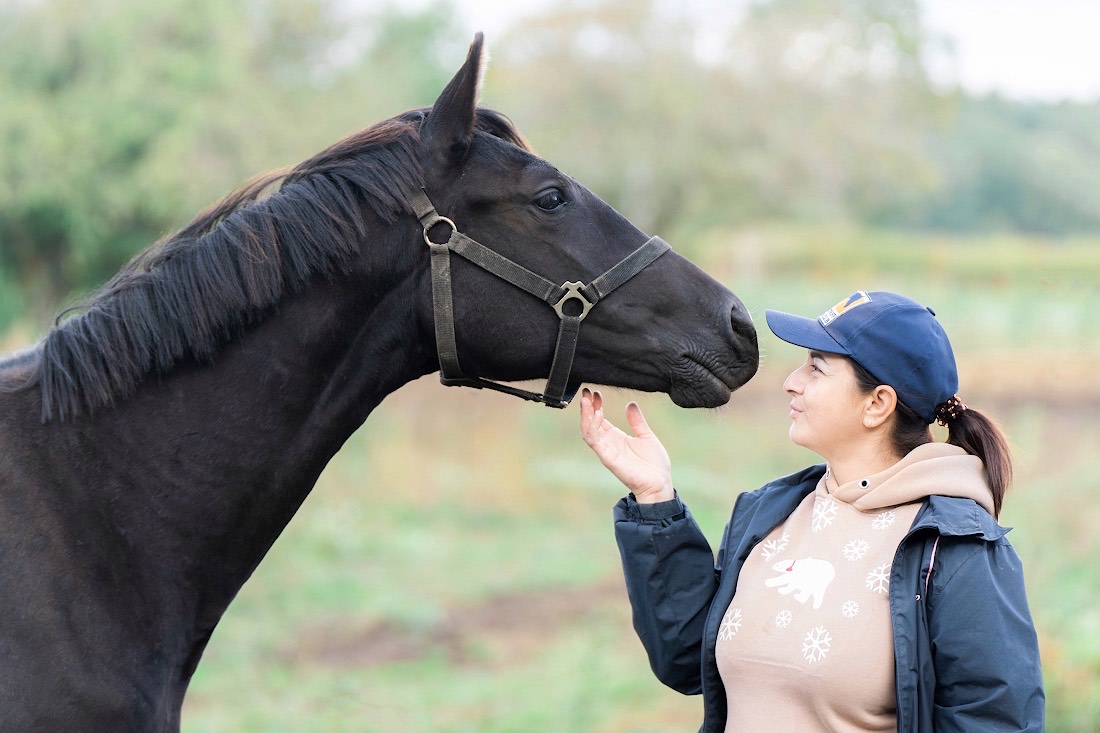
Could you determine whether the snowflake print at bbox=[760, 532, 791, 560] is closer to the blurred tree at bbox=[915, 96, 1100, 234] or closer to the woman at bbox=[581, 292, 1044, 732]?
the woman at bbox=[581, 292, 1044, 732]

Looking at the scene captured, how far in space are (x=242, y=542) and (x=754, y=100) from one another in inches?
793

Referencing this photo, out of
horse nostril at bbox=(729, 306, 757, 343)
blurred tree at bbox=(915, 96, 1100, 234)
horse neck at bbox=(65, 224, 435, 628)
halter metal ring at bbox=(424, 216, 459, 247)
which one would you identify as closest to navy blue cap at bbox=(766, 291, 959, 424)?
horse nostril at bbox=(729, 306, 757, 343)

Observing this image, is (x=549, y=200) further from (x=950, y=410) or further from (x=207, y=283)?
(x=950, y=410)

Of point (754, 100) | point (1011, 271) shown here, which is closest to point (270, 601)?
point (1011, 271)

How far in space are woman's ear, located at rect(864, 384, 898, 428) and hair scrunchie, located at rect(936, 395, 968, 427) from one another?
0.40ft

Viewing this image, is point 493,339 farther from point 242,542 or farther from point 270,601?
point 270,601

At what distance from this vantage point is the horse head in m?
2.45

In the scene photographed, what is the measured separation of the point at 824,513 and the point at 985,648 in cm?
46

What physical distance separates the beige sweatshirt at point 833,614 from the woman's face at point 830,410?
0.37ft

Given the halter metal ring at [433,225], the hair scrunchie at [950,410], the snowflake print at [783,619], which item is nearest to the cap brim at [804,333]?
the hair scrunchie at [950,410]

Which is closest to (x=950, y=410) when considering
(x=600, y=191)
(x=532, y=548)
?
(x=532, y=548)

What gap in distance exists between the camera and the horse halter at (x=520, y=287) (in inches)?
95.1

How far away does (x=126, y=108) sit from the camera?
12.2m

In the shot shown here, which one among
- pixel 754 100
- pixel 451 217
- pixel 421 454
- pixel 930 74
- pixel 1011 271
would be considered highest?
pixel 930 74
